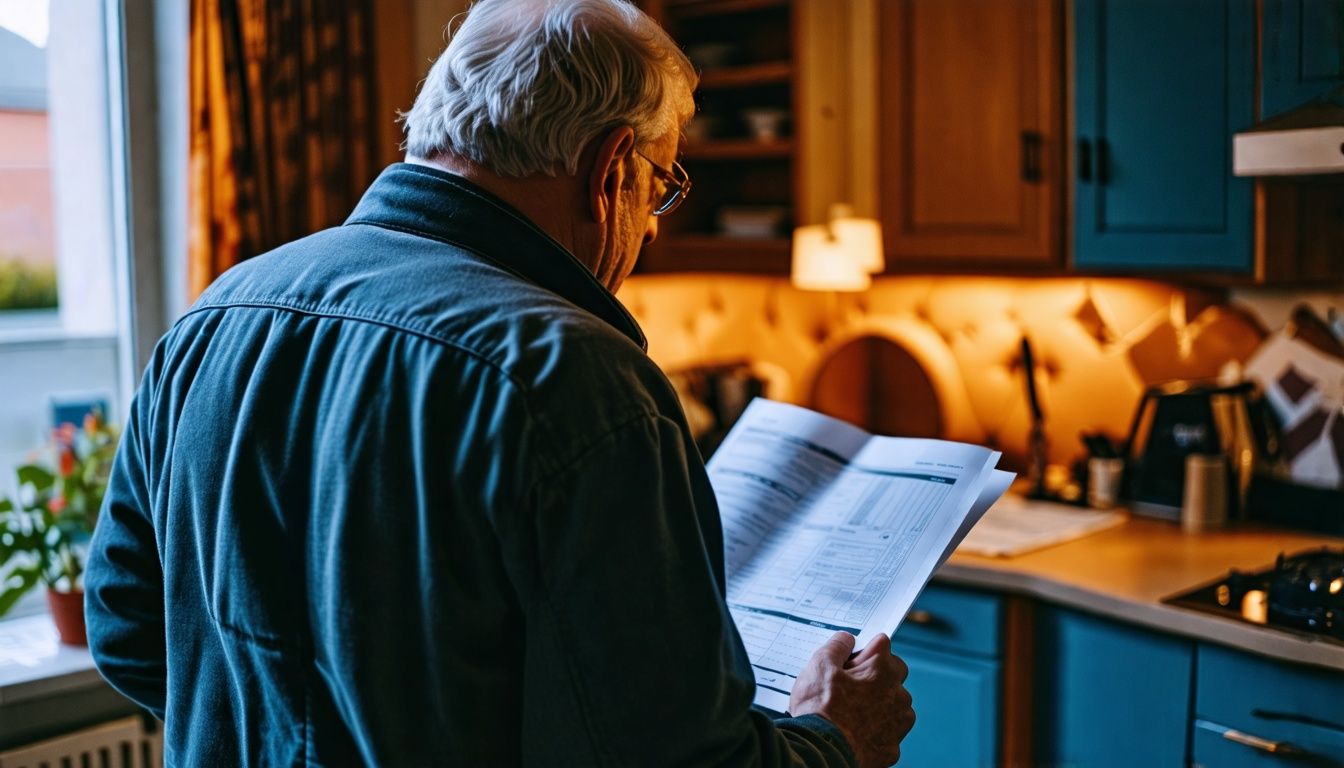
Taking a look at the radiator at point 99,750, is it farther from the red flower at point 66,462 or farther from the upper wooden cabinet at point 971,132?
the upper wooden cabinet at point 971,132

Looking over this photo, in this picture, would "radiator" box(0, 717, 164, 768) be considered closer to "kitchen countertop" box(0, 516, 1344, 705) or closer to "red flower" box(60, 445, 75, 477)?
"kitchen countertop" box(0, 516, 1344, 705)

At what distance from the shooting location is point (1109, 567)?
215 cm

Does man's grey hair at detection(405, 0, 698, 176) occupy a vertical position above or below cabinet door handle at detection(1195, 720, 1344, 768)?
above

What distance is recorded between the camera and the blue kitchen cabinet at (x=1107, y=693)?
1976 mm

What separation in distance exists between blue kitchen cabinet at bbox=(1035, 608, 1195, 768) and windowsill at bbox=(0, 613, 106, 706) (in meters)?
1.57

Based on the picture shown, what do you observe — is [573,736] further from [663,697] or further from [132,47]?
[132,47]

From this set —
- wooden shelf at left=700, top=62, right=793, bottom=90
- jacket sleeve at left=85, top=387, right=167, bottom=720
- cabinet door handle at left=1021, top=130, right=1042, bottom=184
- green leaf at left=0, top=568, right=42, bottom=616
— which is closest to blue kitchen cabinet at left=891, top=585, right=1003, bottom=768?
cabinet door handle at left=1021, top=130, right=1042, bottom=184

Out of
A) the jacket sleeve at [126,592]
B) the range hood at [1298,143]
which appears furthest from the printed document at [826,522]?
the range hood at [1298,143]

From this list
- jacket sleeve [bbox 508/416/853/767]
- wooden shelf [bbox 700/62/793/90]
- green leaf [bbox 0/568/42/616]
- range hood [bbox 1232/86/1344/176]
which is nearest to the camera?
jacket sleeve [bbox 508/416/853/767]

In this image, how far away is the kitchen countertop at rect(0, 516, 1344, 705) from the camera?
1863 millimetres

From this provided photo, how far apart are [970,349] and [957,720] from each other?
987mm

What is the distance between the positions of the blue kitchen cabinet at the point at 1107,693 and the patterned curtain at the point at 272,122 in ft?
4.93

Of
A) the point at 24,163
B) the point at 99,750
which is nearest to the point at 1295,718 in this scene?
the point at 99,750

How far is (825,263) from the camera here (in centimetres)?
270
